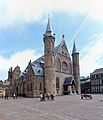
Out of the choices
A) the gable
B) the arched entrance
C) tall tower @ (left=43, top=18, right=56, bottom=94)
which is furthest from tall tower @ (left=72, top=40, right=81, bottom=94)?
tall tower @ (left=43, top=18, right=56, bottom=94)

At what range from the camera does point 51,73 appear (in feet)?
215

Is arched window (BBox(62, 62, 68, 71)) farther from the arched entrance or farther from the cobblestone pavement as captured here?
the cobblestone pavement

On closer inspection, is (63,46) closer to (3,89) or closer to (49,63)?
(49,63)

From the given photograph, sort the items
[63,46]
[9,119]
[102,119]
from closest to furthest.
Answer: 1. [102,119]
2. [9,119]
3. [63,46]

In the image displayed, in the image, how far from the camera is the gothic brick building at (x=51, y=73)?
6575 centimetres

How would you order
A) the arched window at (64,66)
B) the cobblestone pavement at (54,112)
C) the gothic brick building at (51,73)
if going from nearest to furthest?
the cobblestone pavement at (54,112)
the gothic brick building at (51,73)
the arched window at (64,66)

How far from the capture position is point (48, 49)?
220 ft

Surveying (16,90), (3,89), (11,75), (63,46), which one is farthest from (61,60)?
(3,89)

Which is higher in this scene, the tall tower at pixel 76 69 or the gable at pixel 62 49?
the gable at pixel 62 49

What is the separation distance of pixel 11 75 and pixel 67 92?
4736 cm

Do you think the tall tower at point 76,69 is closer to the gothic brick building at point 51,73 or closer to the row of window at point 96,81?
the gothic brick building at point 51,73

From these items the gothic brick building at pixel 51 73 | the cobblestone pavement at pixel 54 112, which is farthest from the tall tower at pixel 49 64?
the cobblestone pavement at pixel 54 112

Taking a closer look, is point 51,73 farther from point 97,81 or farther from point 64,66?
point 97,81

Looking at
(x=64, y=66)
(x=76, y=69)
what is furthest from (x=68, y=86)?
(x=76, y=69)
